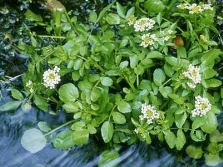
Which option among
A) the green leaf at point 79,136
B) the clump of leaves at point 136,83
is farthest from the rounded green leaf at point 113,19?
the green leaf at point 79,136

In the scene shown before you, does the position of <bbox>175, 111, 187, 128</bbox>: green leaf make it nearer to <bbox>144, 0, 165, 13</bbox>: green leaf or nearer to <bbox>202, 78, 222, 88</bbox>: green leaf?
<bbox>202, 78, 222, 88</bbox>: green leaf

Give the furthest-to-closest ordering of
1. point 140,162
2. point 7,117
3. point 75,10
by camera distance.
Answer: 1. point 75,10
2. point 7,117
3. point 140,162

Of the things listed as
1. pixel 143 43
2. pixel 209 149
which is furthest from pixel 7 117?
pixel 209 149

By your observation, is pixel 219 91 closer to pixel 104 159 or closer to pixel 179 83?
pixel 179 83

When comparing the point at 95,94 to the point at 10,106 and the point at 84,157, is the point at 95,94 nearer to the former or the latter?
the point at 84,157

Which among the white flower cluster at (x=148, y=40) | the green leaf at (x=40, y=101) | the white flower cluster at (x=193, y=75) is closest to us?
the white flower cluster at (x=193, y=75)

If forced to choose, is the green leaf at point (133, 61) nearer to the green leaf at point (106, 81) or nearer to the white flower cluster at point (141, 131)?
the green leaf at point (106, 81)

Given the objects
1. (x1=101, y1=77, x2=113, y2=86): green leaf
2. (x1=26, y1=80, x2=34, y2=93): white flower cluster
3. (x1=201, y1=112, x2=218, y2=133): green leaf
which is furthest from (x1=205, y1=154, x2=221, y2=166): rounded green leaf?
(x1=26, y1=80, x2=34, y2=93): white flower cluster
